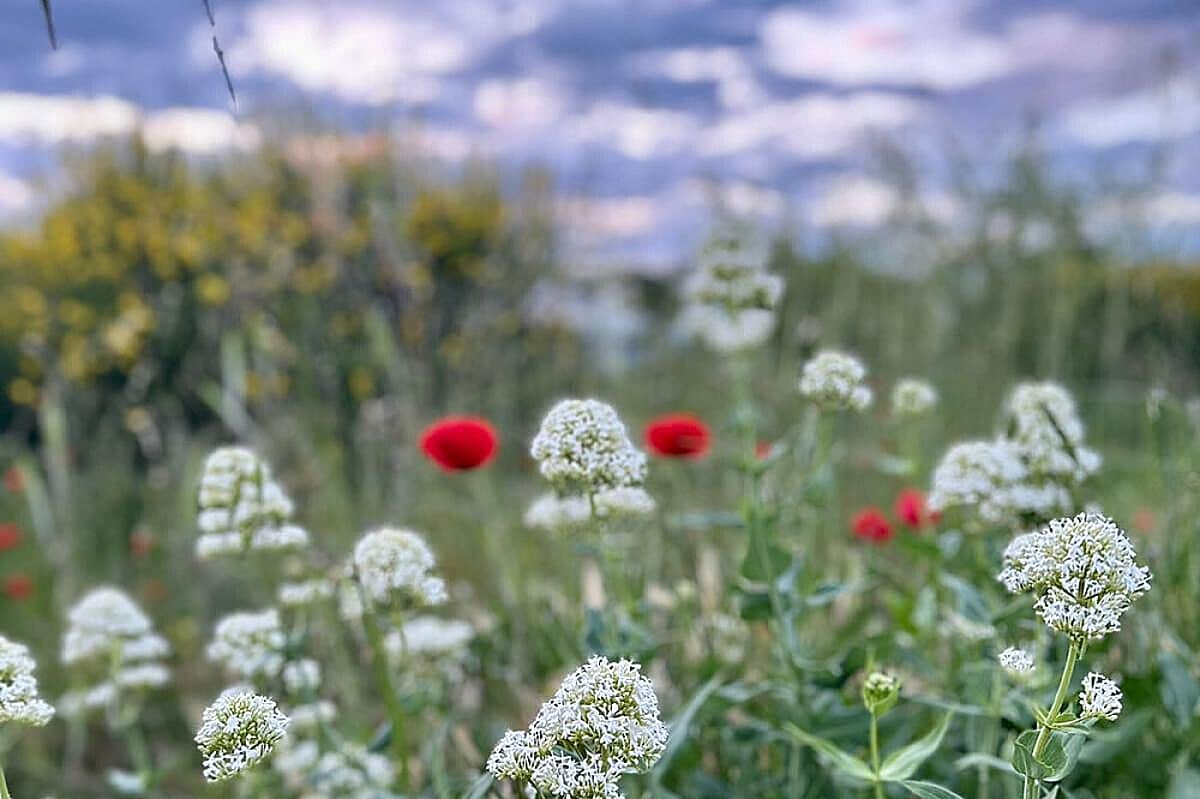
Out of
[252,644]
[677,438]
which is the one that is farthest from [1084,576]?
[677,438]

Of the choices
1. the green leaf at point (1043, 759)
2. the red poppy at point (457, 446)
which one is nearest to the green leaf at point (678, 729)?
the green leaf at point (1043, 759)

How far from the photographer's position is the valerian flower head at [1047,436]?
1.66m

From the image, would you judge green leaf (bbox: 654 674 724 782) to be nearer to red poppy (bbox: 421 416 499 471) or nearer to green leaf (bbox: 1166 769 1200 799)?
green leaf (bbox: 1166 769 1200 799)

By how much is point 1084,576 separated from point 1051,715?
11 cm

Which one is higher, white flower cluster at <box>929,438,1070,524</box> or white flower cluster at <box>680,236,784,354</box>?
white flower cluster at <box>680,236,784,354</box>

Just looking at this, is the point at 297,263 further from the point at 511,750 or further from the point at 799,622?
the point at 511,750

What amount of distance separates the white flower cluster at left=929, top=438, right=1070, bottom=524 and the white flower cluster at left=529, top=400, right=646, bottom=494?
53 centimetres

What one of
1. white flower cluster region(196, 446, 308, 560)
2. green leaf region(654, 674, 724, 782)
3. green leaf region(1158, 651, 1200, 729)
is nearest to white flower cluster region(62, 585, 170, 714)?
white flower cluster region(196, 446, 308, 560)

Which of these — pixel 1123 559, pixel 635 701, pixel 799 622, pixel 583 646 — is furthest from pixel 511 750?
pixel 799 622

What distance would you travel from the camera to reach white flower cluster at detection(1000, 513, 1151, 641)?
940mm

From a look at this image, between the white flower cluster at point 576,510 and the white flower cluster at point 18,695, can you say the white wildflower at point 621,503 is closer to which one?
the white flower cluster at point 576,510

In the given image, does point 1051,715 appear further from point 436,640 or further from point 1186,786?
point 436,640

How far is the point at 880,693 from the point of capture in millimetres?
1164

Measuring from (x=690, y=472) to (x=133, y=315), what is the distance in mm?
4072
